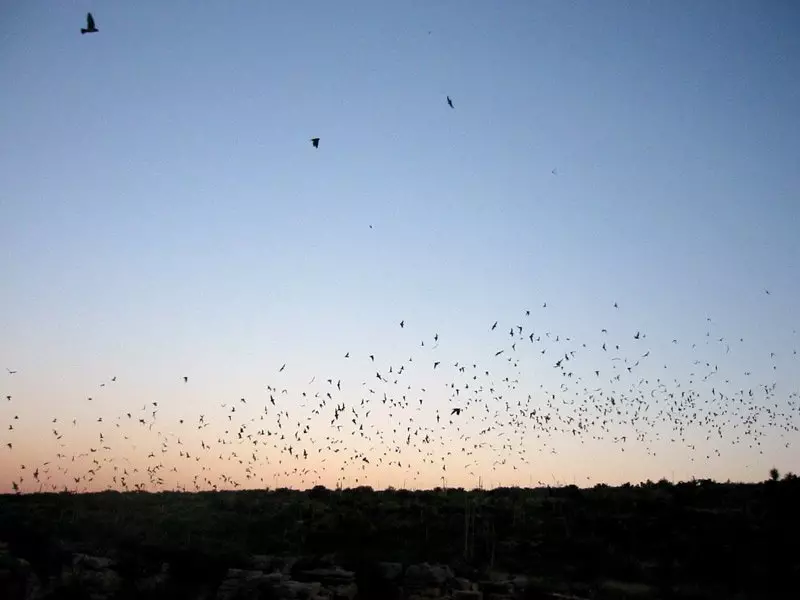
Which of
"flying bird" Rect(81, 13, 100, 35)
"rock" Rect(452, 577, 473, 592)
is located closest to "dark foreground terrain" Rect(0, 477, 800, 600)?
"rock" Rect(452, 577, 473, 592)

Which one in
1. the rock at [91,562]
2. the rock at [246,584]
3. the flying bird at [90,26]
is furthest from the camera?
the rock at [91,562]

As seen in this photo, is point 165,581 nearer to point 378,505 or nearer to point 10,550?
point 10,550

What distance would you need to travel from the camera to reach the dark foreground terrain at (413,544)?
77.0 ft

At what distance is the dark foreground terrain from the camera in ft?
77.0

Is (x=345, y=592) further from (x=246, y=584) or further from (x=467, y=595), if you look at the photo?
(x=467, y=595)

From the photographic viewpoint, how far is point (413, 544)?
3123cm

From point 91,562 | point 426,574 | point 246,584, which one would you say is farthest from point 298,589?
point 91,562

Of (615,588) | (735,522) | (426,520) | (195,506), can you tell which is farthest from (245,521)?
(735,522)

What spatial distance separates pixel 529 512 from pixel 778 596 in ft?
40.0

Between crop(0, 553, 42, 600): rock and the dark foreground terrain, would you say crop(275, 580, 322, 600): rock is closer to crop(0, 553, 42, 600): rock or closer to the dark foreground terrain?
the dark foreground terrain

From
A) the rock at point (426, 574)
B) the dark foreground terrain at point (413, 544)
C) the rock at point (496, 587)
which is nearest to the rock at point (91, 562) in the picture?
the dark foreground terrain at point (413, 544)

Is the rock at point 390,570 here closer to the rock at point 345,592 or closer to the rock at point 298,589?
the rock at point 345,592

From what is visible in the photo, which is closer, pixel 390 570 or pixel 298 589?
pixel 298 589

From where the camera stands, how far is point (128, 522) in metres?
33.4
